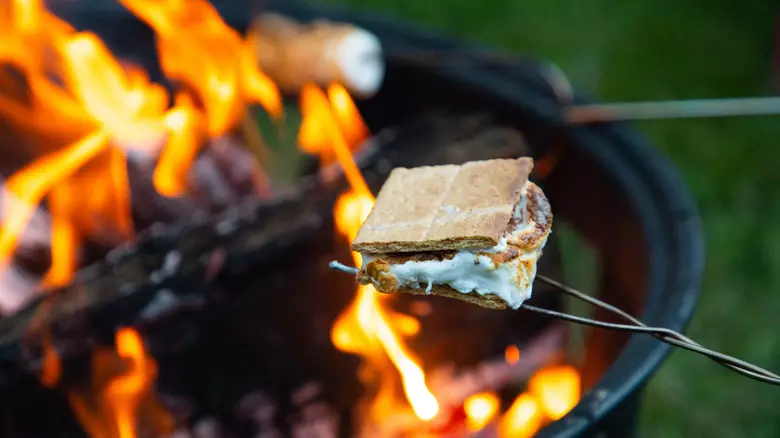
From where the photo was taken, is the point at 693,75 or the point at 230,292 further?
the point at 693,75

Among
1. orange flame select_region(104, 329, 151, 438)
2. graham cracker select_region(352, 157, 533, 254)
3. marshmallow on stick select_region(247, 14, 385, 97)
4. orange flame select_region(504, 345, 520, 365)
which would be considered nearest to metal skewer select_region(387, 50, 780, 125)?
marshmallow on stick select_region(247, 14, 385, 97)

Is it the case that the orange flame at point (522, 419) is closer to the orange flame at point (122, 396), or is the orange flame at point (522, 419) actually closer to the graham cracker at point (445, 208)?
the orange flame at point (122, 396)

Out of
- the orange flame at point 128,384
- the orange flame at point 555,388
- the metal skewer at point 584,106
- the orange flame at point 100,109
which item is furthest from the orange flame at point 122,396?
the metal skewer at point 584,106

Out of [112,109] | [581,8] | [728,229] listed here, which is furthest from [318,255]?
[581,8]

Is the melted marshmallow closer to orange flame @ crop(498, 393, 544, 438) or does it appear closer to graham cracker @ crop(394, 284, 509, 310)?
graham cracker @ crop(394, 284, 509, 310)

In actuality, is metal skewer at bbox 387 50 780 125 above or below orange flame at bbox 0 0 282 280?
below

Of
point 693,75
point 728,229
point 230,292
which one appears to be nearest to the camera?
point 230,292

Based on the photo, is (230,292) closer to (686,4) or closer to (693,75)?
(693,75)
